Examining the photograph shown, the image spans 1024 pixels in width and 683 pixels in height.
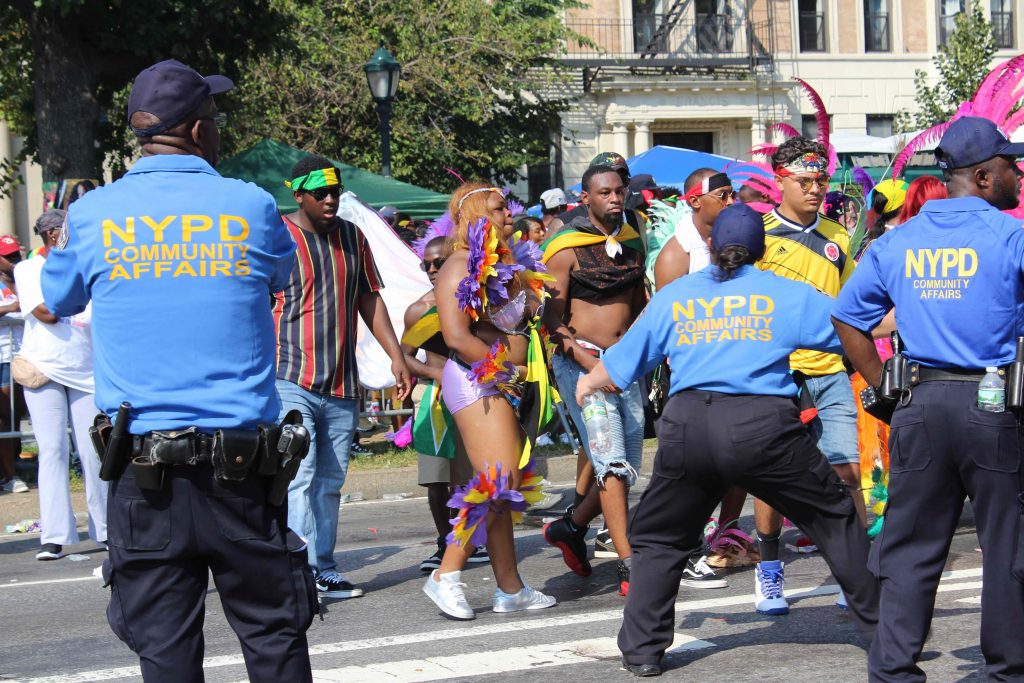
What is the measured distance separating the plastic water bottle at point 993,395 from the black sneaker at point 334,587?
11.7ft

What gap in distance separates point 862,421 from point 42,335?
478cm

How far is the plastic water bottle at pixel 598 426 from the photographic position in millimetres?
6707

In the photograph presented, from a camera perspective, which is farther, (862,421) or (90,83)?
(90,83)

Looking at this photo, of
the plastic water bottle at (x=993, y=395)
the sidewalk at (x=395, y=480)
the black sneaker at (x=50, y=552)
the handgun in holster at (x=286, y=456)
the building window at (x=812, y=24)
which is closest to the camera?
the handgun in holster at (x=286, y=456)

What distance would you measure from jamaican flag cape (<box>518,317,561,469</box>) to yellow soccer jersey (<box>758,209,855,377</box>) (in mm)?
1155

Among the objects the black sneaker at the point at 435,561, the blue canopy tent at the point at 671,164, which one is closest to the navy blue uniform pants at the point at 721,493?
the black sneaker at the point at 435,561

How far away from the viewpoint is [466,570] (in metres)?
7.59

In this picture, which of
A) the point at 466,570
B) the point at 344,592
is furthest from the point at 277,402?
the point at 466,570

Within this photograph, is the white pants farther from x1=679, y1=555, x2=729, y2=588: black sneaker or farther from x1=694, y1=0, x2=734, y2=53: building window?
x1=694, y1=0, x2=734, y2=53: building window

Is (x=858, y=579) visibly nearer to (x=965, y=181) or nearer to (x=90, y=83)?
(x=965, y=181)

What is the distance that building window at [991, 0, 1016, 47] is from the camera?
37000mm

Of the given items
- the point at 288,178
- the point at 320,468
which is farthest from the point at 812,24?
the point at 320,468

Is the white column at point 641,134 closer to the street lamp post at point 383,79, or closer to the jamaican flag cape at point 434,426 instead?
the street lamp post at point 383,79

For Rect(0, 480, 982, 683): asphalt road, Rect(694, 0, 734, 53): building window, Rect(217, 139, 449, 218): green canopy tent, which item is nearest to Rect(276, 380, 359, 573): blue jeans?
Rect(0, 480, 982, 683): asphalt road
